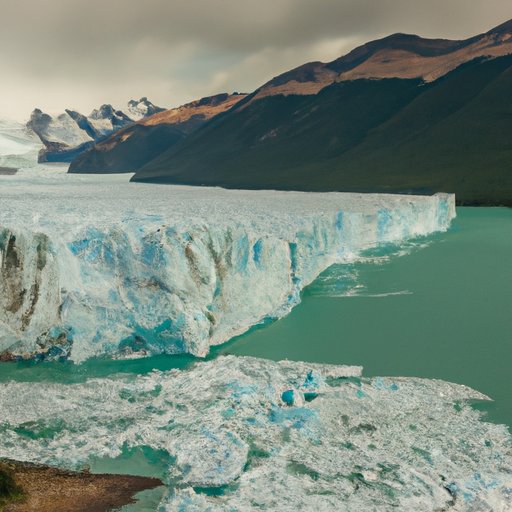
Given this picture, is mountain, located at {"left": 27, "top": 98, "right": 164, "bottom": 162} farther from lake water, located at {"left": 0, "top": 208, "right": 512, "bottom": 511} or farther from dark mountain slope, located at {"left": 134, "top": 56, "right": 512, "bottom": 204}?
lake water, located at {"left": 0, "top": 208, "right": 512, "bottom": 511}

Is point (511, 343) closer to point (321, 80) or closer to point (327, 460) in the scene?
point (327, 460)

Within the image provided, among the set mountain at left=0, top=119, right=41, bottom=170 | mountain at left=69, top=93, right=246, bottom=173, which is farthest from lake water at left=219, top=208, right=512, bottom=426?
mountain at left=69, top=93, right=246, bottom=173

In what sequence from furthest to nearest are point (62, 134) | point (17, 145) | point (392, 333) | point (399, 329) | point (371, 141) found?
1. point (62, 134)
2. point (17, 145)
3. point (371, 141)
4. point (399, 329)
5. point (392, 333)

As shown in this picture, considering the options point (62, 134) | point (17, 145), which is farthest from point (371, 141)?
point (62, 134)

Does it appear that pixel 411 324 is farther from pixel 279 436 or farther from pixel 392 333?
pixel 279 436

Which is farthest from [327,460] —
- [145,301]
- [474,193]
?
[474,193]

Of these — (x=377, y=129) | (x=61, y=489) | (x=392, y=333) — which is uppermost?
(x=377, y=129)

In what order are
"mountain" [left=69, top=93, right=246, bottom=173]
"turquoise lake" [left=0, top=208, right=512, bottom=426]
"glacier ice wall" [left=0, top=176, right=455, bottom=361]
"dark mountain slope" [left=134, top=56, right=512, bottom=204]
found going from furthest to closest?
1. "mountain" [left=69, top=93, right=246, bottom=173]
2. "dark mountain slope" [left=134, top=56, right=512, bottom=204]
3. "glacier ice wall" [left=0, top=176, right=455, bottom=361]
4. "turquoise lake" [left=0, top=208, right=512, bottom=426]
